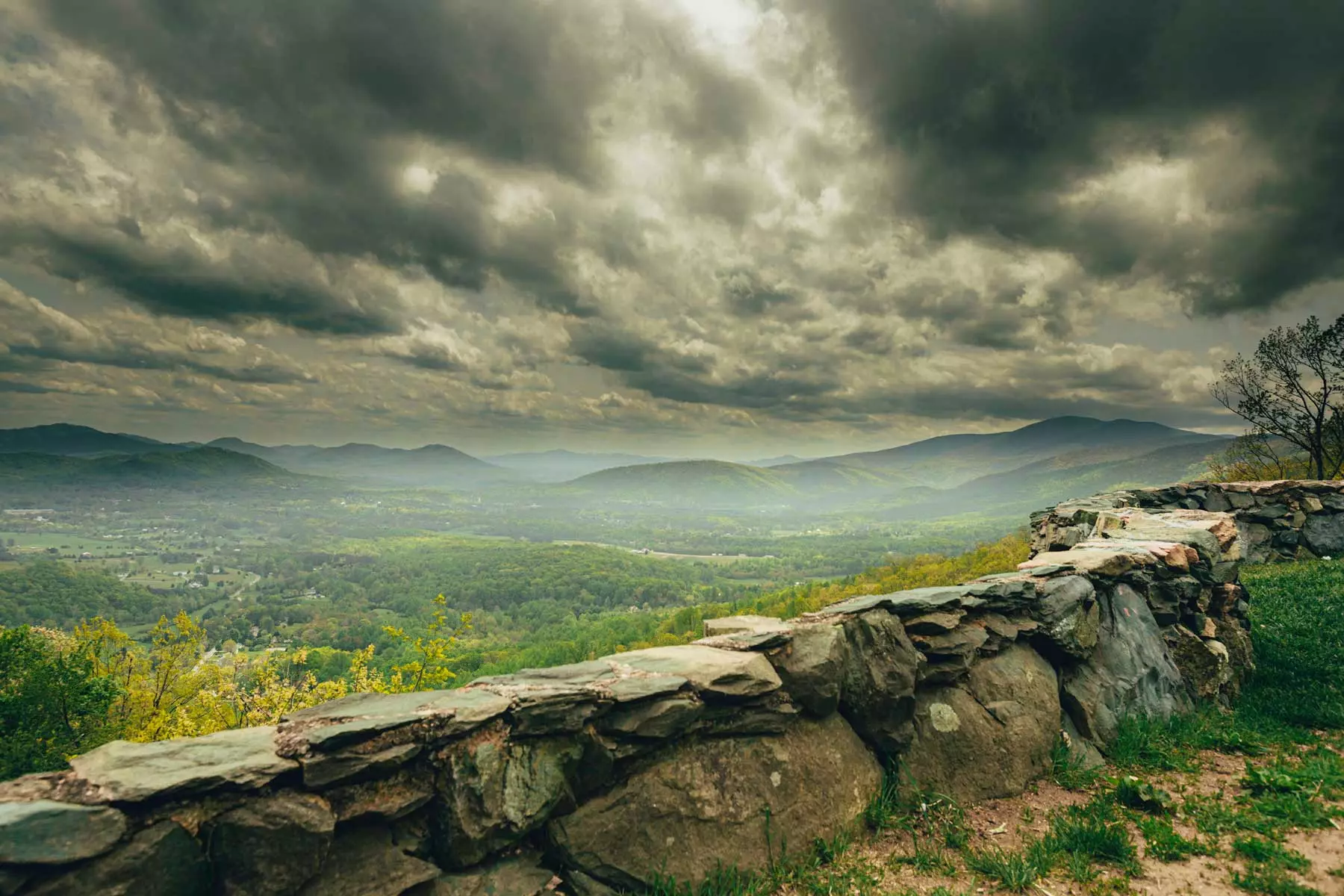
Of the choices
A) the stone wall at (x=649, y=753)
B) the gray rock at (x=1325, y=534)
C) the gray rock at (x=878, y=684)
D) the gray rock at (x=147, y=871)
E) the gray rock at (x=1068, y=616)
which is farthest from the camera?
the gray rock at (x=1325, y=534)

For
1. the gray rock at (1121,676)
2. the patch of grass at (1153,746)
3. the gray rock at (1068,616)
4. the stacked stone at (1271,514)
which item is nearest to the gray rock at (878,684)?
the gray rock at (1068,616)

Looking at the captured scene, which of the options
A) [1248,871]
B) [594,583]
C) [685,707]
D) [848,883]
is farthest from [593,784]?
[594,583]

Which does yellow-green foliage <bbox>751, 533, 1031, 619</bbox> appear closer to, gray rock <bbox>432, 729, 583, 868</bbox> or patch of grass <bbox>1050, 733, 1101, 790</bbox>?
patch of grass <bbox>1050, 733, 1101, 790</bbox>

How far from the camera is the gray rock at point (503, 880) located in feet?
14.8

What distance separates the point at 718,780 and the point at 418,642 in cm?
1071

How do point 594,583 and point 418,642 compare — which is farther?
point 594,583

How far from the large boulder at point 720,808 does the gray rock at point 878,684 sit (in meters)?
0.33

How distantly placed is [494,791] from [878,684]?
4743 mm

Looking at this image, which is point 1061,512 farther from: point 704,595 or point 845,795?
point 704,595

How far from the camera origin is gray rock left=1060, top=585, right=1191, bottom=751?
8.05m

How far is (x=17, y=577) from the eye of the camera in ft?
411

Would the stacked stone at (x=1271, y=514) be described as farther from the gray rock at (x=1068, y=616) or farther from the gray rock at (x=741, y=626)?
the gray rock at (x=741, y=626)

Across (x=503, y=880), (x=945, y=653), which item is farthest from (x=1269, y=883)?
(x=503, y=880)

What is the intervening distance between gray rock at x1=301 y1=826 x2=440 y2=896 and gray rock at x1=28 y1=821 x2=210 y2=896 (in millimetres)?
771
